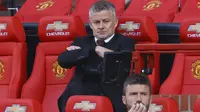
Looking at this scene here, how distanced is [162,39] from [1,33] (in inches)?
47.1

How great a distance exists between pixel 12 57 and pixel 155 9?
52.2 inches

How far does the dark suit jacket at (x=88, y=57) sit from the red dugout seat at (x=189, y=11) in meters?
1.15

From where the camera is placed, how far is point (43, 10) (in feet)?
24.1

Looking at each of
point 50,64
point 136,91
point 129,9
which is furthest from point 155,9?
point 136,91

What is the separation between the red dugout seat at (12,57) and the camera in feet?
20.1

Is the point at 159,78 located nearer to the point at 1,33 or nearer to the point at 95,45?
the point at 95,45

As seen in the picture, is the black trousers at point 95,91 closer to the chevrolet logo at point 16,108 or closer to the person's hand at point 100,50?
the person's hand at point 100,50

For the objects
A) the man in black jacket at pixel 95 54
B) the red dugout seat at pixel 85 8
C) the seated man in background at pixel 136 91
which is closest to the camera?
the seated man in background at pixel 136 91

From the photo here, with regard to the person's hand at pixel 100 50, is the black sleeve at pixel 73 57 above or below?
below

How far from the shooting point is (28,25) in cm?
650

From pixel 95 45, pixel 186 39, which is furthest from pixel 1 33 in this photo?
pixel 186 39

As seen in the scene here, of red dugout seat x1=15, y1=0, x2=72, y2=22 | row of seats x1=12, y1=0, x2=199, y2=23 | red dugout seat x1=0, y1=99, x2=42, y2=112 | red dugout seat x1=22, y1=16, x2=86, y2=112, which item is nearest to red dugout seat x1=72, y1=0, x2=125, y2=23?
row of seats x1=12, y1=0, x2=199, y2=23

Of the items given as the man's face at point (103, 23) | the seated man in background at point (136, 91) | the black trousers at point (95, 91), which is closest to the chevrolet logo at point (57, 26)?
the man's face at point (103, 23)

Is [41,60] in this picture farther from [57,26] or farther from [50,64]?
[57,26]
